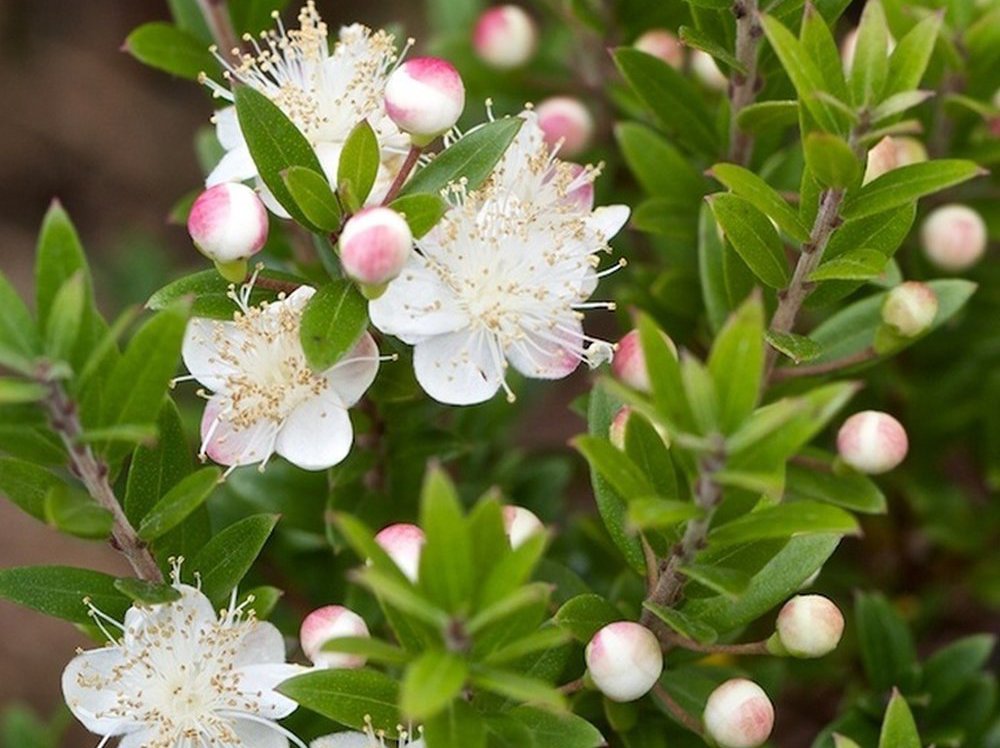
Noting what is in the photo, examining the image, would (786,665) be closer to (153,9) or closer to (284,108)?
(284,108)

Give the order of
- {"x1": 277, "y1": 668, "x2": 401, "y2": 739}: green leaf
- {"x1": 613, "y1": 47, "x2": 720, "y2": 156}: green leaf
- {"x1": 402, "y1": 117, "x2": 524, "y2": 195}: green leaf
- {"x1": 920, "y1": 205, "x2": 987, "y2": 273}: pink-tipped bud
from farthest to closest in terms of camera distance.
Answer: {"x1": 920, "y1": 205, "x2": 987, "y2": 273}: pink-tipped bud < {"x1": 613, "y1": 47, "x2": 720, "y2": 156}: green leaf < {"x1": 402, "y1": 117, "x2": 524, "y2": 195}: green leaf < {"x1": 277, "y1": 668, "x2": 401, "y2": 739}: green leaf

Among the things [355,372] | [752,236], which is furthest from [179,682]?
[752,236]

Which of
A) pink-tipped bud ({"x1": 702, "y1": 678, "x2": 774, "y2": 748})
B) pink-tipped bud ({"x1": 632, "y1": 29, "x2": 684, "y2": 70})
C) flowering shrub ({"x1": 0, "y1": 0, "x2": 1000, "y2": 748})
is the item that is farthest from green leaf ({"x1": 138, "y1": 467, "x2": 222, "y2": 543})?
pink-tipped bud ({"x1": 632, "y1": 29, "x2": 684, "y2": 70})

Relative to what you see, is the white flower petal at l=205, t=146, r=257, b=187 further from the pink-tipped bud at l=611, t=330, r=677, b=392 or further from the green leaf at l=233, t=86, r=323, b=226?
the pink-tipped bud at l=611, t=330, r=677, b=392

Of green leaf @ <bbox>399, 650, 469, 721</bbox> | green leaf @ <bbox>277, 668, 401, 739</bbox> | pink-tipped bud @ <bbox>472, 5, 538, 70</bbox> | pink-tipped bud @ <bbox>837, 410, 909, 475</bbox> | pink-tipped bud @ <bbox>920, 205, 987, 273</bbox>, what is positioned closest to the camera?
green leaf @ <bbox>399, 650, 469, 721</bbox>

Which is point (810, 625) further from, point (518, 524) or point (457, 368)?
point (457, 368)

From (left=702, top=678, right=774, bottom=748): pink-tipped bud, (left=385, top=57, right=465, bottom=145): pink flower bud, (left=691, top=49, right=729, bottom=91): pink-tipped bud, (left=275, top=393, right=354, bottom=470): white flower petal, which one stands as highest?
(left=385, top=57, right=465, bottom=145): pink flower bud

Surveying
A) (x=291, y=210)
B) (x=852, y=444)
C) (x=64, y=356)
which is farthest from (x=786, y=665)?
(x=64, y=356)

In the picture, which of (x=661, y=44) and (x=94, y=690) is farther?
(x=661, y=44)
